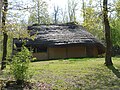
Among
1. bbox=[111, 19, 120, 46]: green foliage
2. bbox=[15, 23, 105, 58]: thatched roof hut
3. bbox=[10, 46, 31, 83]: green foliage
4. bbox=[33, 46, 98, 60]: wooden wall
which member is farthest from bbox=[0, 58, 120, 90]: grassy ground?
bbox=[111, 19, 120, 46]: green foliage

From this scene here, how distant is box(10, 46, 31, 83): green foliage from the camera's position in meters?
11.8

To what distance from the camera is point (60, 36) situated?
3472 cm

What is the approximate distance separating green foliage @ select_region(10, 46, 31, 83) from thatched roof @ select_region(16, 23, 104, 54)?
19.6m

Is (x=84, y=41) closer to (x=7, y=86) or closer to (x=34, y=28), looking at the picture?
(x=34, y=28)

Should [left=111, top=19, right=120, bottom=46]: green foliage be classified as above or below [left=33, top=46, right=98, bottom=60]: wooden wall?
above

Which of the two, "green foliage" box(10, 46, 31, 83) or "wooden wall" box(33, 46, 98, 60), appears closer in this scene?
"green foliage" box(10, 46, 31, 83)

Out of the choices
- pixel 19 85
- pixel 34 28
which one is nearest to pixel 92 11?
pixel 19 85

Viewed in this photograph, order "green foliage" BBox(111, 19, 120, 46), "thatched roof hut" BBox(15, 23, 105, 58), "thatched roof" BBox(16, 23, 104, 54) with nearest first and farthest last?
"thatched roof hut" BBox(15, 23, 105, 58), "thatched roof" BBox(16, 23, 104, 54), "green foliage" BBox(111, 19, 120, 46)

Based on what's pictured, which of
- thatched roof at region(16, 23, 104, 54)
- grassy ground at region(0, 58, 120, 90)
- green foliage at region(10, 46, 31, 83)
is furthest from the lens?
thatched roof at region(16, 23, 104, 54)

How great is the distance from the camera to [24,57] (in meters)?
12.2

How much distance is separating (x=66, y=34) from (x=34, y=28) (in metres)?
4.40

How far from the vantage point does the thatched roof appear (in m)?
33.3

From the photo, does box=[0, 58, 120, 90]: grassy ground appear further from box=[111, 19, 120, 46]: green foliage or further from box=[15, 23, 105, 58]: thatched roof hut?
box=[111, 19, 120, 46]: green foliage

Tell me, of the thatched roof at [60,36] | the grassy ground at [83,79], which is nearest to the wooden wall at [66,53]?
the thatched roof at [60,36]
